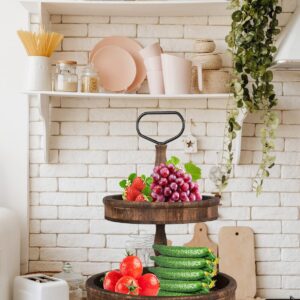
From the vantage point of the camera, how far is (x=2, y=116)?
3041mm

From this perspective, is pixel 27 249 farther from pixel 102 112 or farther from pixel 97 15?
Answer: pixel 97 15

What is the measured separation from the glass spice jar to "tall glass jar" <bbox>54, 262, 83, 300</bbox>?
74 cm

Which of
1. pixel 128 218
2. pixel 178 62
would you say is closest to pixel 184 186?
Answer: pixel 128 218

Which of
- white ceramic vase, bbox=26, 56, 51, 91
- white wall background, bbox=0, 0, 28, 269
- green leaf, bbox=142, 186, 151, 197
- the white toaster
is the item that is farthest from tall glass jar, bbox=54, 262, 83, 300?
green leaf, bbox=142, 186, 151, 197

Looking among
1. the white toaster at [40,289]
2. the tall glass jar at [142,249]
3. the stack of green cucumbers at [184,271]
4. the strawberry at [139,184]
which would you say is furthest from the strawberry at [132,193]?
the white toaster at [40,289]

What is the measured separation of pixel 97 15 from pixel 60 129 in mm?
539

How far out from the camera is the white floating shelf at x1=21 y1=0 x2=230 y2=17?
2838 mm

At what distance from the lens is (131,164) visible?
3.08m

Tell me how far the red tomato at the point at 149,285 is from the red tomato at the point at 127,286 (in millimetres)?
17

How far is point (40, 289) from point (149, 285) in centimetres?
93

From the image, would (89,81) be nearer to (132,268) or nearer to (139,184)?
(139,184)

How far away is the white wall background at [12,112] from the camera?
3039 millimetres

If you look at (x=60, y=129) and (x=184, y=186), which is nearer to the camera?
(x=184, y=186)

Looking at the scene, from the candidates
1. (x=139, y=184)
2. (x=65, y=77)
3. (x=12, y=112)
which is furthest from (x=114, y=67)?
(x=139, y=184)
